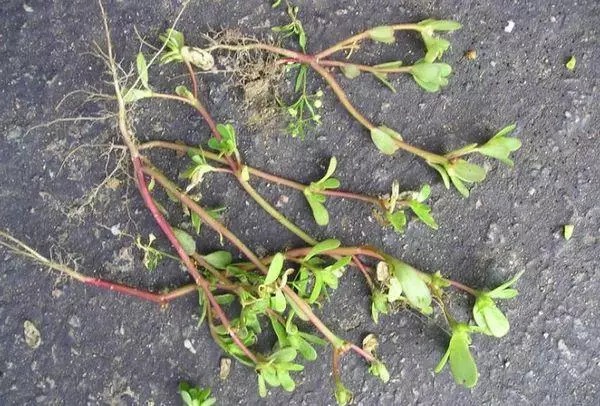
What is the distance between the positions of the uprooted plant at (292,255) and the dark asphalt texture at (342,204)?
1.5 inches

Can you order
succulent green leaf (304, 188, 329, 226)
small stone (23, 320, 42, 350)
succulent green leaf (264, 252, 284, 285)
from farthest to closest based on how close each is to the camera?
small stone (23, 320, 42, 350), succulent green leaf (304, 188, 329, 226), succulent green leaf (264, 252, 284, 285)

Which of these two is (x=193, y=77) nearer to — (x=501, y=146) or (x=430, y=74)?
(x=430, y=74)

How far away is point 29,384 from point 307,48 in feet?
3.19

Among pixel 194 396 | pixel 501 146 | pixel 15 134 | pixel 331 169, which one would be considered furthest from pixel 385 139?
pixel 15 134

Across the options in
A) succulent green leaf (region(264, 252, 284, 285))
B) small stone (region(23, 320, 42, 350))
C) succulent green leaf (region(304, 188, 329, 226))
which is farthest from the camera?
small stone (region(23, 320, 42, 350))

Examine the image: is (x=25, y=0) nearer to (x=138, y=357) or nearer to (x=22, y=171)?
(x=22, y=171)

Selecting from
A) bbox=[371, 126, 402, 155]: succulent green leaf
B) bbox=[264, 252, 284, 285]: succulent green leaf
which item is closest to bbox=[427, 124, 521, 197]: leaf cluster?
bbox=[371, 126, 402, 155]: succulent green leaf

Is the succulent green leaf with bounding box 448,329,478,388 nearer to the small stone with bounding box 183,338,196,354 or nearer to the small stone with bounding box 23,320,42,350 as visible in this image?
the small stone with bounding box 183,338,196,354

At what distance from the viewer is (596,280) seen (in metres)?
1.57

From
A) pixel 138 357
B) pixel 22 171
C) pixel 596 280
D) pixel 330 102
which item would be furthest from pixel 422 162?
pixel 22 171

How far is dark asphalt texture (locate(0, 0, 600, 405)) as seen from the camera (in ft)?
5.14

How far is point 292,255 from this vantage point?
153cm

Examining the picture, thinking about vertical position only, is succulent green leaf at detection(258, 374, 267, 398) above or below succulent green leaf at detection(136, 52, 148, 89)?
below

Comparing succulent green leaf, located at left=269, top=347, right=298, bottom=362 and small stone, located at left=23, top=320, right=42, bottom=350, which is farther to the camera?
small stone, located at left=23, top=320, right=42, bottom=350
